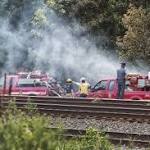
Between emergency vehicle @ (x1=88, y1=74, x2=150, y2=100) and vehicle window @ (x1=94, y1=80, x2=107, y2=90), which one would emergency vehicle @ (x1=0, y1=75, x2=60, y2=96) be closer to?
emergency vehicle @ (x1=88, y1=74, x2=150, y2=100)

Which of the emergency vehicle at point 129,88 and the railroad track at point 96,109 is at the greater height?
the emergency vehicle at point 129,88

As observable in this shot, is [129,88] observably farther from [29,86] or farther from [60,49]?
[60,49]

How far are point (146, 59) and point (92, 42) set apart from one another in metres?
5.66

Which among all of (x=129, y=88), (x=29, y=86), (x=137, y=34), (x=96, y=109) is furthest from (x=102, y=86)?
(x=137, y=34)

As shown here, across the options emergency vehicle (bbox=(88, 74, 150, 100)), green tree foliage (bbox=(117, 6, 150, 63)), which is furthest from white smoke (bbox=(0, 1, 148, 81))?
emergency vehicle (bbox=(88, 74, 150, 100))

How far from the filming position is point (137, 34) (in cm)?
3019

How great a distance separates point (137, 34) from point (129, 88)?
8.14 metres

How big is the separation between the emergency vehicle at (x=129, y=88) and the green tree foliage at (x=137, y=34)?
7145 millimetres

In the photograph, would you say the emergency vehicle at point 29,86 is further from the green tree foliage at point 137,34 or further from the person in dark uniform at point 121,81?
the green tree foliage at point 137,34

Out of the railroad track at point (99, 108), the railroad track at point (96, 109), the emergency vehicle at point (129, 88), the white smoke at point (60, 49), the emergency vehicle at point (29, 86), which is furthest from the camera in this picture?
the white smoke at point (60, 49)

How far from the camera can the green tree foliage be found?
30172 millimetres

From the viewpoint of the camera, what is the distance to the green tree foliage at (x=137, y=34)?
30.2 meters

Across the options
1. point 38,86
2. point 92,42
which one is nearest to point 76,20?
point 92,42

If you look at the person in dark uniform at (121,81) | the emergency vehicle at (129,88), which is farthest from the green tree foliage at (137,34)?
the person in dark uniform at (121,81)
